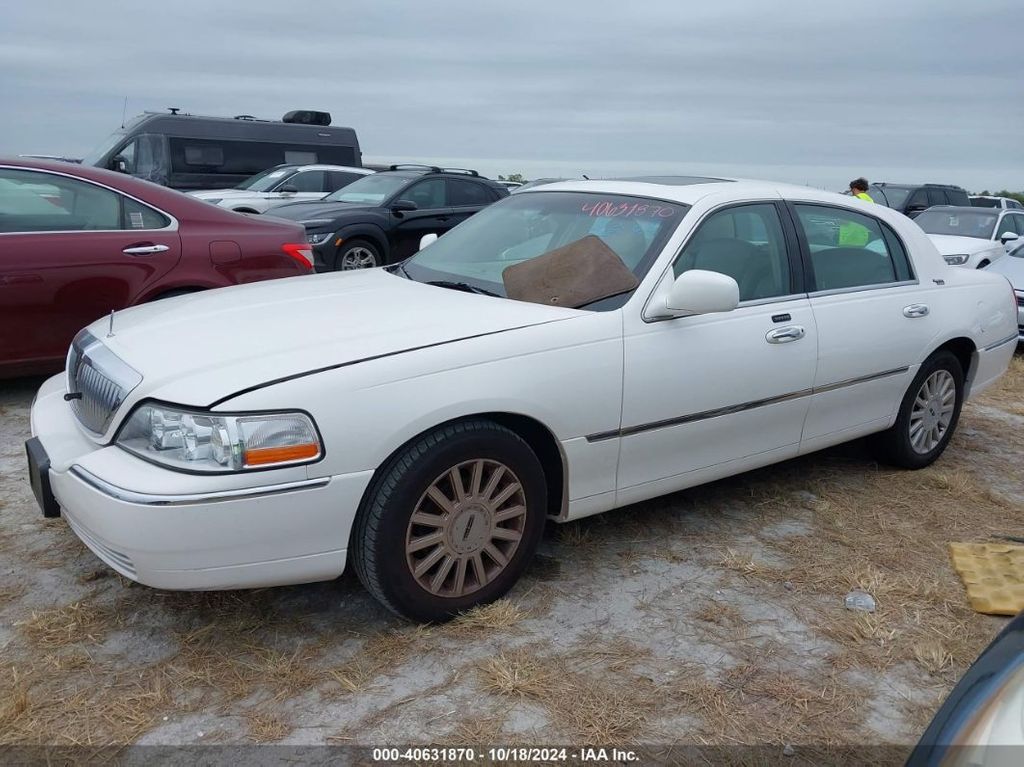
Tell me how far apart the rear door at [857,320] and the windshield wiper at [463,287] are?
59.7 inches

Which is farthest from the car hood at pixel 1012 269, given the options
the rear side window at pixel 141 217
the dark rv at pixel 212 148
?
the dark rv at pixel 212 148

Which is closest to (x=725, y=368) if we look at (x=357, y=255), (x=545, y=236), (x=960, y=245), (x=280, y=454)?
(x=545, y=236)

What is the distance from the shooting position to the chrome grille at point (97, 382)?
2.87 metres

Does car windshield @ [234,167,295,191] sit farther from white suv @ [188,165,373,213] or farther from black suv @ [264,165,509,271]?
black suv @ [264,165,509,271]

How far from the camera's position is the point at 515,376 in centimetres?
301

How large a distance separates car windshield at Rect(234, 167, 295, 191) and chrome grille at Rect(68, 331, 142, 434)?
9.56 metres

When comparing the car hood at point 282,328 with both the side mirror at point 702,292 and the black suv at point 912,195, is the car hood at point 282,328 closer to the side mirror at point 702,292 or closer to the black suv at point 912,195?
the side mirror at point 702,292

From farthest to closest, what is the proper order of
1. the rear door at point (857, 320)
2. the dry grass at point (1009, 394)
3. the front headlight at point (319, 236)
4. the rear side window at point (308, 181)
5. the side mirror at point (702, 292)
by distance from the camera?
the rear side window at point (308, 181)
the front headlight at point (319, 236)
the dry grass at point (1009, 394)
the rear door at point (857, 320)
the side mirror at point (702, 292)

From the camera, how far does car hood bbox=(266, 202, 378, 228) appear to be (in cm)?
980

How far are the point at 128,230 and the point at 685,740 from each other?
4.52 m

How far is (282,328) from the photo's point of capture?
311cm

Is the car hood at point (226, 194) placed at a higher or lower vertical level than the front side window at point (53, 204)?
lower

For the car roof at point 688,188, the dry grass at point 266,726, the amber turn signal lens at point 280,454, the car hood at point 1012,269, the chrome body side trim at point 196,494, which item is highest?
the car roof at point 688,188

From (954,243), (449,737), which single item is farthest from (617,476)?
(954,243)
